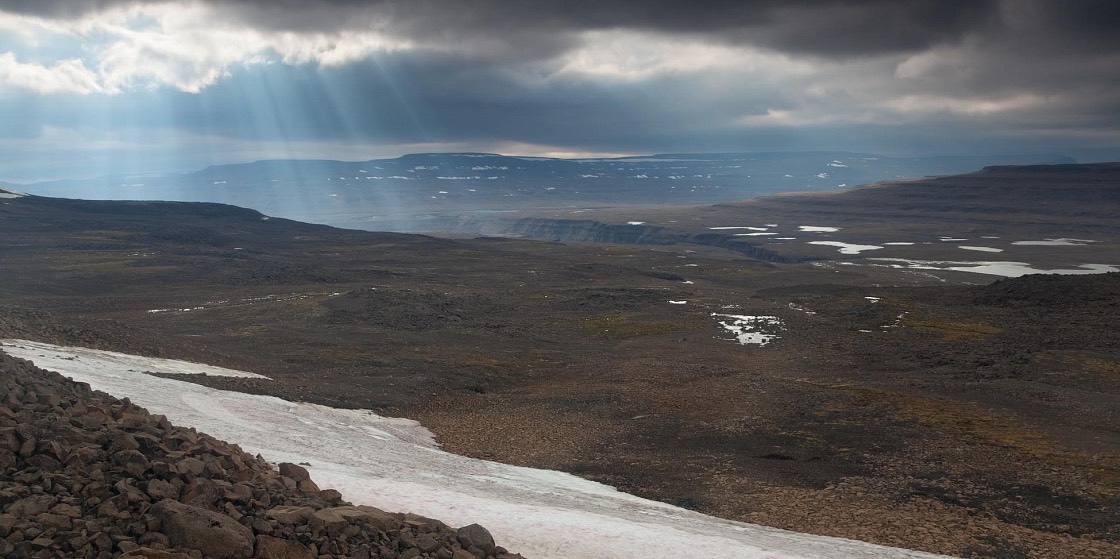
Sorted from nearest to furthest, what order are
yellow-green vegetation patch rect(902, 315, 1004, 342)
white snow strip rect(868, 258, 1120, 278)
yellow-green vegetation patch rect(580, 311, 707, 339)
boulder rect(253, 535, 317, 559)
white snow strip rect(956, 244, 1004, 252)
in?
boulder rect(253, 535, 317, 559) < yellow-green vegetation patch rect(902, 315, 1004, 342) < yellow-green vegetation patch rect(580, 311, 707, 339) < white snow strip rect(868, 258, 1120, 278) < white snow strip rect(956, 244, 1004, 252)

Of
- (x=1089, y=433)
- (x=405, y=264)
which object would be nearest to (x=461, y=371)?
(x=1089, y=433)

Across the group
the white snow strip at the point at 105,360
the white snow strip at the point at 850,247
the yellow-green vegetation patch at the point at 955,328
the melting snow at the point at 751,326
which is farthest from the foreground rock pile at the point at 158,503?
the white snow strip at the point at 850,247

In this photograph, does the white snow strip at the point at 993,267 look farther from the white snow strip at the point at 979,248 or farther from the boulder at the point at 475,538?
the boulder at the point at 475,538

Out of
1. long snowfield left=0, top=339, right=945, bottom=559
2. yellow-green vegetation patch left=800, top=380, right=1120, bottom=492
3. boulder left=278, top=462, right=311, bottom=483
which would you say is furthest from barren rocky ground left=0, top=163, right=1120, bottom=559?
boulder left=278, top=462, right=311, bottom=483

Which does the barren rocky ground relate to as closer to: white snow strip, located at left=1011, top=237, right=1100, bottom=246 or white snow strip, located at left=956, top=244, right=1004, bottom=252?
white snow strip, located at left=956, top=244, right=1004, bottom=252

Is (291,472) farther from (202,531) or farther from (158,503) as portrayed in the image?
(202,531)

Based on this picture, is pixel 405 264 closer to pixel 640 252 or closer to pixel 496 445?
pixel 640 252
